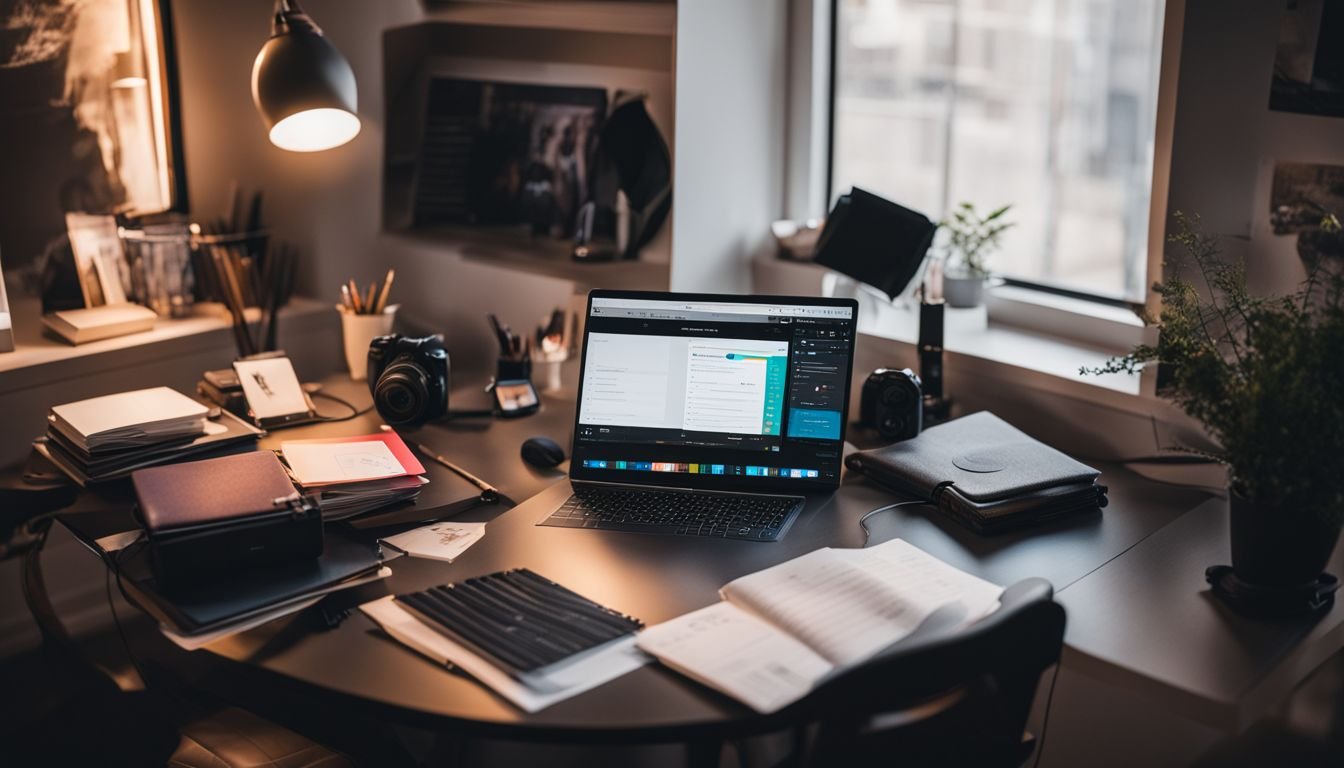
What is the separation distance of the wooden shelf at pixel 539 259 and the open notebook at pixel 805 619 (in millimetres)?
956

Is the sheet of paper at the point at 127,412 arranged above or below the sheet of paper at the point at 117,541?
above

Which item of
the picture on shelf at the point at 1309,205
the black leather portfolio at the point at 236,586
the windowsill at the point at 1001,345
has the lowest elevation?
the black leather portfolio at the point at 236,586

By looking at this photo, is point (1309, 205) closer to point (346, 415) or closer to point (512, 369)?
point (512, 369)

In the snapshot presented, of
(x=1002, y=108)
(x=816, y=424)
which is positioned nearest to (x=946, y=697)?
(x=816, y=424)

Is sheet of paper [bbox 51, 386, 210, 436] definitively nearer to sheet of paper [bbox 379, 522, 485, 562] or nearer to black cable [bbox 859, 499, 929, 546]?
sheet of paper [bbox 379, 522, 485, 562]

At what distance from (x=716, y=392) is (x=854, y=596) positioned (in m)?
0.52

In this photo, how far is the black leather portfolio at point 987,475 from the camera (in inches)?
66.1

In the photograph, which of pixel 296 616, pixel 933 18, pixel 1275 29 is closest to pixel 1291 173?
pixel 1275 29

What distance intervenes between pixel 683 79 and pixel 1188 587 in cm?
134

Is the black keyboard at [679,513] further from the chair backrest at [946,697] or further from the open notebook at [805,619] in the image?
the chair backrest at [946,697]

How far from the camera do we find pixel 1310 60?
169 centimetres

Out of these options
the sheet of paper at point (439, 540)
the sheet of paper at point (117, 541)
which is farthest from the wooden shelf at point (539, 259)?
the sheet of paper at point (117, 541)

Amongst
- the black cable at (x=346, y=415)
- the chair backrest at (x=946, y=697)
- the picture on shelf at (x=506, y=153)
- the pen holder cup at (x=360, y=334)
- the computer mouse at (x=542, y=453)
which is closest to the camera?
the chair backrest at (x=946, y=697)

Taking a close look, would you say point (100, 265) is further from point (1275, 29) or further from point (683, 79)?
point (1275, 29)
